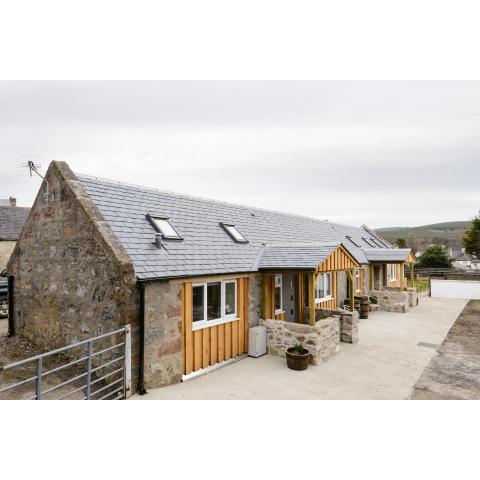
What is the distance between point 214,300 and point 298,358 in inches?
112

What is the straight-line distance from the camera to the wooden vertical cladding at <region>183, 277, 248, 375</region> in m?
8.55

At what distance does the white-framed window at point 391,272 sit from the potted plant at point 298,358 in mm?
16897

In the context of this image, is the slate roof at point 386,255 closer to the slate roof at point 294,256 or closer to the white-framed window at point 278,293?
the white-framed window at point 278,293

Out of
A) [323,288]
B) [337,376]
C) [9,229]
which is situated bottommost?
[337,376]

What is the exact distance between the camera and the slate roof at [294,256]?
10277mm

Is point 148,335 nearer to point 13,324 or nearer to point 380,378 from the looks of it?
point 380,378

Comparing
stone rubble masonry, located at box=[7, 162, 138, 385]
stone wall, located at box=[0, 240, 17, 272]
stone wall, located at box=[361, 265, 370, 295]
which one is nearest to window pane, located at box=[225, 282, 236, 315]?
stone rubble masonry, located at box=[7, 162, 138, 385]

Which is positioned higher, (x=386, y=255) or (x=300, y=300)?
(x=386, y=255)

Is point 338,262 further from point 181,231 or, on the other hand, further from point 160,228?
point 160,228

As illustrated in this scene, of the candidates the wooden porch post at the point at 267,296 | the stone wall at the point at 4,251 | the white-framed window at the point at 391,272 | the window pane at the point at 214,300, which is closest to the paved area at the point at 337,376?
the wooden porch post at the point at 267,296

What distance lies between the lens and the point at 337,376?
8.59 meters

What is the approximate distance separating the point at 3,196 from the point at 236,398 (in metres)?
40.0

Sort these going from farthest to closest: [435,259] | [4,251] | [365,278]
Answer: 1. [435,259]
2. [4,251]
3. [365,278]

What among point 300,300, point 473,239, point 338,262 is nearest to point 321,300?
point 300,300
